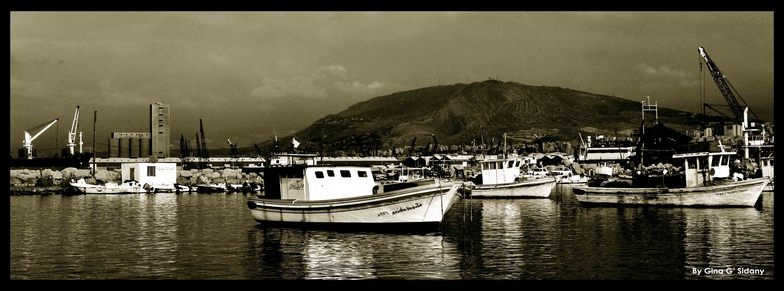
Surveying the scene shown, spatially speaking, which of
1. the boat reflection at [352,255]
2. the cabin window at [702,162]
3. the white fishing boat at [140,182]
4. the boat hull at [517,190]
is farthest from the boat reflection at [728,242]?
the white fishing boat at [140,182]

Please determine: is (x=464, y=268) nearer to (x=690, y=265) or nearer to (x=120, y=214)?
(x=690, y=265)

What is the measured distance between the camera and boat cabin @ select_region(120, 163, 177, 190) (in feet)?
335

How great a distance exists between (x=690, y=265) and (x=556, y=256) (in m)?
5.16

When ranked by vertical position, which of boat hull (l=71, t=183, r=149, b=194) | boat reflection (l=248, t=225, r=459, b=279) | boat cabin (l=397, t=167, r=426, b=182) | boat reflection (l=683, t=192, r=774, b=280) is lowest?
boat reflection (l=683, t=192, r=774, b=280)

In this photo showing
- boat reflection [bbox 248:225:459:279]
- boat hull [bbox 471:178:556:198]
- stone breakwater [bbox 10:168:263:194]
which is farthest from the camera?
stone breakwater [bbox 10:168:263:194]

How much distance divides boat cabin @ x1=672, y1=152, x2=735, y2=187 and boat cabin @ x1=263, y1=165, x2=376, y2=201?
2979 centimetres

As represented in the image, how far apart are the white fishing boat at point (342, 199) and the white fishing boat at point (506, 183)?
119ft

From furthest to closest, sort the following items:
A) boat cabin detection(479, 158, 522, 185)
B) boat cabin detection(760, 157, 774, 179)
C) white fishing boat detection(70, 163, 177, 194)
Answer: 1. white fishing boat detection(70, 163, 177, 194)
2. boat cabin detection(760, 157, 774, 179)
3. boat cabin detection(479, 158, 522, 185)

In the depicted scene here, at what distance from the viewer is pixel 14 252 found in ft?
107

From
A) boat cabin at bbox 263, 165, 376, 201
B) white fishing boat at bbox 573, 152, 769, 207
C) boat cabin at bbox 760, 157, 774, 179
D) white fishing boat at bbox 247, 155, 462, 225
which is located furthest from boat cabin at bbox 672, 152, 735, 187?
boat cabin at bbox 760, 157, 774, 179

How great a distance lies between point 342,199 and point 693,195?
3114 cm

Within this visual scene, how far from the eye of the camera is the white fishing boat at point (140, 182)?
9412 centimetres

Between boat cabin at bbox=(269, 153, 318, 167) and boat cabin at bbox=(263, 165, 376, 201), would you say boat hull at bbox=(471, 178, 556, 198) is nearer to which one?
boat cabin at bbox=(269, 153, 318, 167)

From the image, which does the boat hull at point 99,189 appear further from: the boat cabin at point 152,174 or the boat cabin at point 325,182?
the boat cabin at point 325,182
